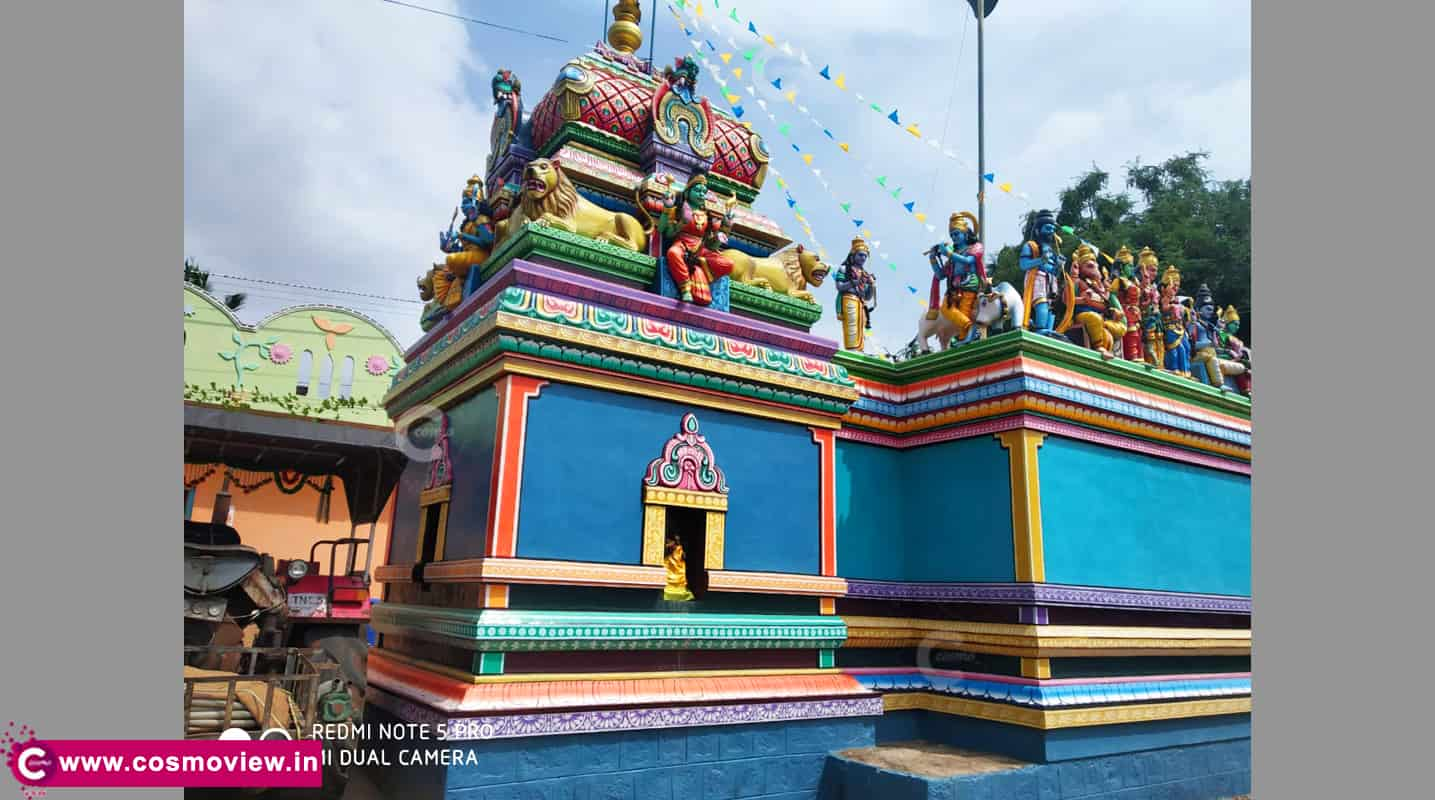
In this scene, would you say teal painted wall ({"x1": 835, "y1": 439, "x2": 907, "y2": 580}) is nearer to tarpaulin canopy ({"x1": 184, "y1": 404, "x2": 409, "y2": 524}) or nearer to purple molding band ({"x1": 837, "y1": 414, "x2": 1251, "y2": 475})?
purple molding band ({"x1": 837, "y1": 414, "x2": 1251, "y2": 475})

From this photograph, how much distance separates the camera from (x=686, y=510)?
7844 millimetres

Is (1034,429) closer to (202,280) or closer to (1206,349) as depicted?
(1206,349)

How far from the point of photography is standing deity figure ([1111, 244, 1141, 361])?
10555 millimetres

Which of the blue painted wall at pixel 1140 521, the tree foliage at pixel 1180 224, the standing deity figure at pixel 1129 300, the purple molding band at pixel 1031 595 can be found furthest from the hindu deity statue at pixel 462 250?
the tree foliage at pixel 1180 224

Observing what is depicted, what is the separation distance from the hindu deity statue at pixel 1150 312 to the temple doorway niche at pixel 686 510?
6253 mm

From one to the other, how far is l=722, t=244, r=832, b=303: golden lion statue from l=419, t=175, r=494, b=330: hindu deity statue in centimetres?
234

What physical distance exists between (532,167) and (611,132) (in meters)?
1.57

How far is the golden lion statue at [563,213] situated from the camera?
305 inches

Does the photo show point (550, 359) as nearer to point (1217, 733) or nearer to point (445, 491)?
point (445, 491)

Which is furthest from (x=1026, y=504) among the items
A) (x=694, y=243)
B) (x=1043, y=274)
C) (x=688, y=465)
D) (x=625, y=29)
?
(x=625, y=29)

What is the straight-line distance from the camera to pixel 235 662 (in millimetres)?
9703

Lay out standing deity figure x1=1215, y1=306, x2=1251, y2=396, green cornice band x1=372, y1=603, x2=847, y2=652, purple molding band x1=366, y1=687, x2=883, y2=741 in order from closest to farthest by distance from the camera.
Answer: purple molding band x1=366, y1=687, x2=883, y2=741 → green cornice band x1=372, y1=603, x2=847, y2=652 → standing deity figure x1=1215, y1=306, x2=1251, y2=396

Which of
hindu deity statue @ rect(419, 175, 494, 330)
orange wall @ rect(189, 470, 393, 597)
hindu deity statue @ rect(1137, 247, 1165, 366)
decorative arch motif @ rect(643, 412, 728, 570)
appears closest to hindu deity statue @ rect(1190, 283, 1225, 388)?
hindu deity statue @ rect(1137, 247, 1165, 366)

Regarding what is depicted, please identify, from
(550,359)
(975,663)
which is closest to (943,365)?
(975,663)
